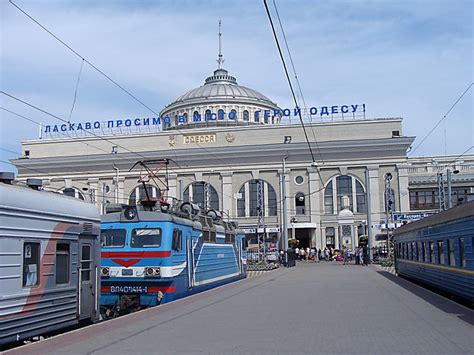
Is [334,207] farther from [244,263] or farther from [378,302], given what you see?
[378,302]

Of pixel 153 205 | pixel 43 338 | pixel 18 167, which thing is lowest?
pixel 43 338

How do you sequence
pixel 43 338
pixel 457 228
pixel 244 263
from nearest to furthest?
pixel 43 338
pixel 457 228
pixel 244 263

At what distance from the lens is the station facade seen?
73000mm

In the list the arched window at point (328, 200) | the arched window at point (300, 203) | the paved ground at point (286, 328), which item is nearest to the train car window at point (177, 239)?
the paved ground at point (286, 328)

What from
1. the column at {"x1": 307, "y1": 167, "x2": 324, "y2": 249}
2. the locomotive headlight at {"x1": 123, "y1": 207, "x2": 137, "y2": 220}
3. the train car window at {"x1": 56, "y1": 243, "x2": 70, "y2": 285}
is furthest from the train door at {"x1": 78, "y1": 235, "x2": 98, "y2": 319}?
the column at {"x1": 307, "y1": 167, "x2": 324, "y2": 249}

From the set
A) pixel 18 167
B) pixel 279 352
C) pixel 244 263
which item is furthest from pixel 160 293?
pixel 18 167

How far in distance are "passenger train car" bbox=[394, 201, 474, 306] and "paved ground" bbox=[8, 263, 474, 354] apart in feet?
2.11

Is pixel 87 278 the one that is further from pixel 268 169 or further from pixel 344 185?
pixel 344 185

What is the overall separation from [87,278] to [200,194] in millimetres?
62605

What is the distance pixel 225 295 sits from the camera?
20516 mm

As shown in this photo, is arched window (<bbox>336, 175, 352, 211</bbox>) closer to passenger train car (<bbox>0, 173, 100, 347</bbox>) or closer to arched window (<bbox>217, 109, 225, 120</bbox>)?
arched window (<bbox>217, 109, 225, 120</bbox>)

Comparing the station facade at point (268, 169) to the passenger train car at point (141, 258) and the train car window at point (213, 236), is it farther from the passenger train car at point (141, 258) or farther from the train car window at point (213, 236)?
the passenger train car at point (141, 258)

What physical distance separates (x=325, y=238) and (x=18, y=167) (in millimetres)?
38446

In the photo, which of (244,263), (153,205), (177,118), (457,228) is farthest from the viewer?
(177,118)
